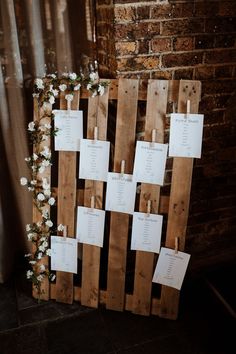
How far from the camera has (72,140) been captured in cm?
186

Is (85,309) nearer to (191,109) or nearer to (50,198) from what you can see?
(50,198)

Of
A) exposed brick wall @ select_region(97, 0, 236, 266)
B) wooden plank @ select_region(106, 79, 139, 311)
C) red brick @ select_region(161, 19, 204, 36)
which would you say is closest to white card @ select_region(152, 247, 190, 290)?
wooden plank @ select_region(106, 79, 139, 311)

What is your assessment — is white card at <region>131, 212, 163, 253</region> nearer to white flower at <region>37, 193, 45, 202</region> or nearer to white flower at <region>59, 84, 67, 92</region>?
white flower at <region>37, 193, 45, 202</region>

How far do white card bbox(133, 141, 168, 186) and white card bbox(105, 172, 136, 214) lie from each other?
0.06m

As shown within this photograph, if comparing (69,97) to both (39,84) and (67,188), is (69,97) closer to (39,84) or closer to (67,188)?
(39,84)

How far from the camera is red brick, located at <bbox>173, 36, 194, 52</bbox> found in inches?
70.6

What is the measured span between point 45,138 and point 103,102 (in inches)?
15.0

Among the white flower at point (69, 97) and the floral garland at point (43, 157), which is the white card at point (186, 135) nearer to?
the floral garland at point (43, 157)

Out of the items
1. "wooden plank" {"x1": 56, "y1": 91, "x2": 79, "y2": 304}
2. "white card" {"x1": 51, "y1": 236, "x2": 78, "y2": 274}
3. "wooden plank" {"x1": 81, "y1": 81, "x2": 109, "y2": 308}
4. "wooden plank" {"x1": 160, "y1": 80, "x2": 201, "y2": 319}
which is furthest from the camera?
"white card" {"x1": 51, "y1": 236, "x2": 78, "y2": 274}

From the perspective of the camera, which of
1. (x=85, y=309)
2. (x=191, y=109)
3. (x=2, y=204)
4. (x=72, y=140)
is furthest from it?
(x=2, y=204)

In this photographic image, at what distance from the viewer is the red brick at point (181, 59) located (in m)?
1.81

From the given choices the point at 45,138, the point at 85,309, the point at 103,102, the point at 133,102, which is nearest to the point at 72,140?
the point at 45,138

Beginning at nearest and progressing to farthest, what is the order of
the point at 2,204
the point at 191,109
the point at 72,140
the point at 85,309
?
the point at 191,109
the point at 72,140
the point at 85,309
the point at 2,204

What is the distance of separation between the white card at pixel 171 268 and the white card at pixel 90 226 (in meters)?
0.36
